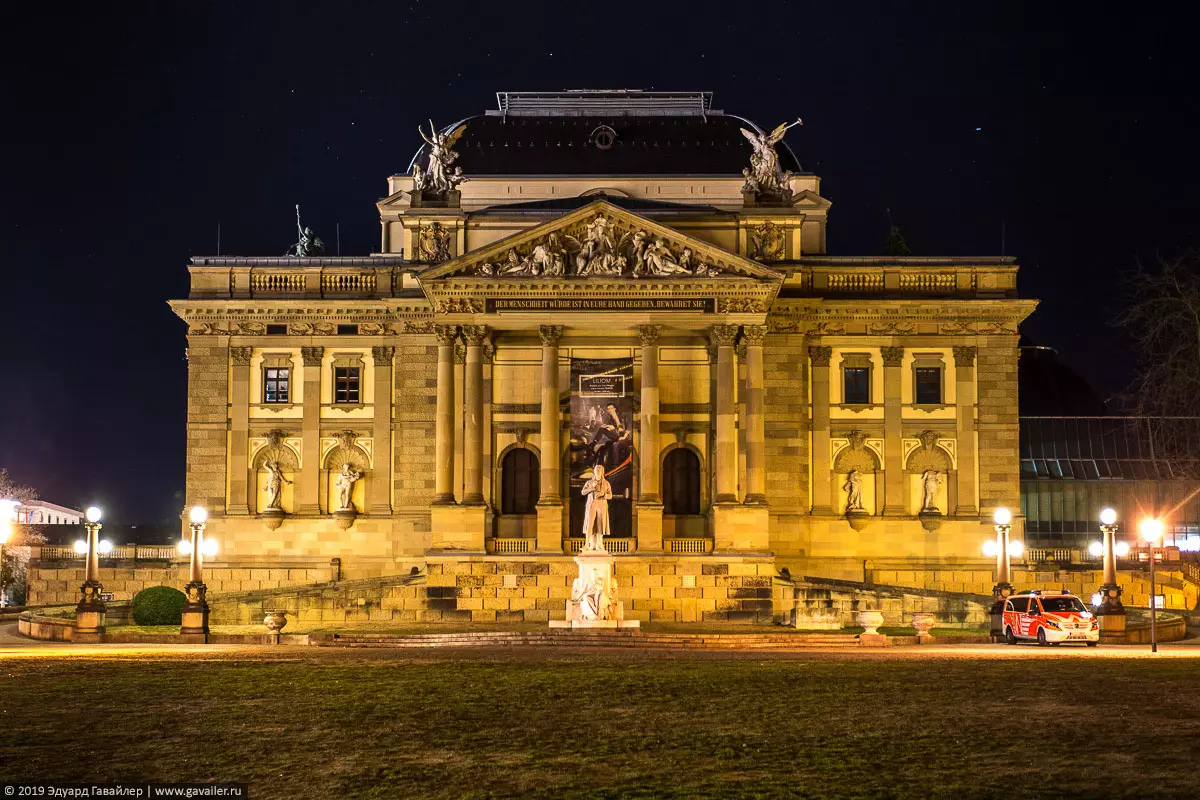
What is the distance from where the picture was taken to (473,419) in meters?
67.3

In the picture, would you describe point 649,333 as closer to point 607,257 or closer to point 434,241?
point 607,257

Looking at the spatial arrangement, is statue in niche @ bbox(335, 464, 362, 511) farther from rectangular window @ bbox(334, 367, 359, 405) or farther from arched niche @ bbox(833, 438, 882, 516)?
arched niche @ bbox(833, 438, 882, 516)

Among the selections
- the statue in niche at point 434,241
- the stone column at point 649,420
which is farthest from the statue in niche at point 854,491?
the statue in niche at point 434,241

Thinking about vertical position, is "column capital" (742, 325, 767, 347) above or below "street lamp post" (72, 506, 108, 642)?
above

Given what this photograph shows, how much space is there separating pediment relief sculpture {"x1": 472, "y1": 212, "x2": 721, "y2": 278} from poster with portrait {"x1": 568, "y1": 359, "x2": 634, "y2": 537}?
3.95 m

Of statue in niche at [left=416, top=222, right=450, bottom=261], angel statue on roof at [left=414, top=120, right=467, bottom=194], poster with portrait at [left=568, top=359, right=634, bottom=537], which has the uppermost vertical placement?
angel statue on roof at [left=414, top=120, right=467, bottom=194]

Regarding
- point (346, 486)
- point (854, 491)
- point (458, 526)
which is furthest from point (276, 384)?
point (854, 491)

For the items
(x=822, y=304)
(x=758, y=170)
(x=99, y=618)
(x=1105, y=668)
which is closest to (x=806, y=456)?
(x=822, y=304)

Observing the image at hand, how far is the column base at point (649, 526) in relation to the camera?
65938mm

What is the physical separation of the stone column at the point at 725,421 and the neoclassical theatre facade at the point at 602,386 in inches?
3.6

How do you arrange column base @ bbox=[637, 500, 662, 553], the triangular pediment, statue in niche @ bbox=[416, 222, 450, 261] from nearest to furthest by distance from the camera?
1. column base @ bbox=[637, 500, 662, 553]
2. the triangular pediment
3. statue in niche @ bbox=[416, 222, 450, 261]

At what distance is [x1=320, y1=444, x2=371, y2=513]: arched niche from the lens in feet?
242

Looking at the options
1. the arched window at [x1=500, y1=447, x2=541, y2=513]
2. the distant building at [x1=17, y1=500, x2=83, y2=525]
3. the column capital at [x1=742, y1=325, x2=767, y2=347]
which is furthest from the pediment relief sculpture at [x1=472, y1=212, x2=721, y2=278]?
the distant building at [x1=17, y1=500, x2=83, y2=525]

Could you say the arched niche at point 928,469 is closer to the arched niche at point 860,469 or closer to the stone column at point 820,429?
the arched niche at point 860,469
